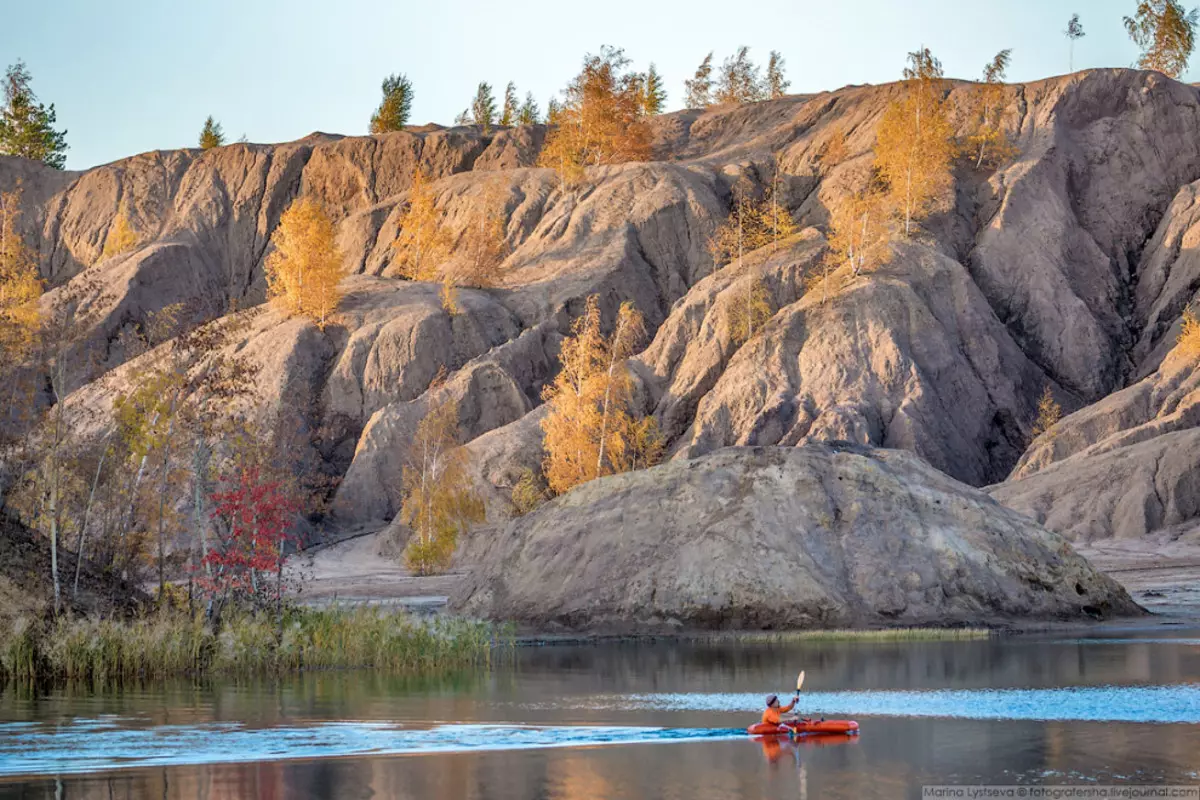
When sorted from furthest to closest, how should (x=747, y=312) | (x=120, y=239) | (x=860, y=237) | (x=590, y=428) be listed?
(x=120, y=239), (x=860, y=237), (x=747, y=312), (x=590, y=428)

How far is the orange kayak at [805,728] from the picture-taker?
21.3m

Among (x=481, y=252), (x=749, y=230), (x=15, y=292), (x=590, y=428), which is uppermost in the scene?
(x=749, y=230)

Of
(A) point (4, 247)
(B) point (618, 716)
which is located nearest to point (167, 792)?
(B) point (618, 716)

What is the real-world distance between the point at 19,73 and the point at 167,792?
153620mm

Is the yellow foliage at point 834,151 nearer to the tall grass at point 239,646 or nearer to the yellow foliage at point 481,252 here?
the yellow foliage at point 481,252

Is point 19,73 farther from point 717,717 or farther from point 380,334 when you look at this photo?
point 717,717

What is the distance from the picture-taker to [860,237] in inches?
3654

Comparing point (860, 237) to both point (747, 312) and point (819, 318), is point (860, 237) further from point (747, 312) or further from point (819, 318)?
point (747, 312)

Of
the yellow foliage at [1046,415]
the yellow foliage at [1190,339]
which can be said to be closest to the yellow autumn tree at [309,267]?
the yellow foliage at [1046,415]

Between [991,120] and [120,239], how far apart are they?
237 ft

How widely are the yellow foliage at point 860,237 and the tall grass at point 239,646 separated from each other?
58.6m

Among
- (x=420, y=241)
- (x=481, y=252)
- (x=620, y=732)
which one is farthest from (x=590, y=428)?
(x=620, y=732)

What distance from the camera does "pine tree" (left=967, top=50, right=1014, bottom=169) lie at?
105m

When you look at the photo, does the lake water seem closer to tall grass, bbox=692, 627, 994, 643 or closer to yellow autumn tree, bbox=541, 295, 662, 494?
tall grass, bbox=692, 627, 994, 643
